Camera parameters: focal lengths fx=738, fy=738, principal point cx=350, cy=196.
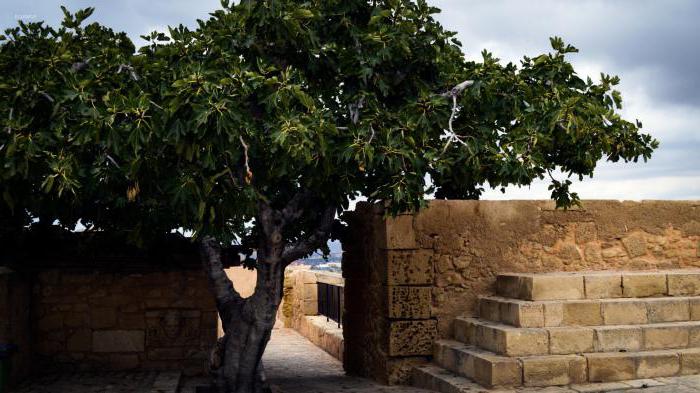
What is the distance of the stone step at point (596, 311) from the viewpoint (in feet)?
25.6

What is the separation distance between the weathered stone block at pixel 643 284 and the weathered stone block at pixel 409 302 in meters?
2.26

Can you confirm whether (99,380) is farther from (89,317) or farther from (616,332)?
(616,332)

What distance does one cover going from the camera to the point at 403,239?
894 cm

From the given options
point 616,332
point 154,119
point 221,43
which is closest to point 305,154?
point 154,119

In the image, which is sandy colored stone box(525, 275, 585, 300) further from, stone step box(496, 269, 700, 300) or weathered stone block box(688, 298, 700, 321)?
weathered stone block box(688, 298, 700, 321)

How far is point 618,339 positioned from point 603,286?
666 mm

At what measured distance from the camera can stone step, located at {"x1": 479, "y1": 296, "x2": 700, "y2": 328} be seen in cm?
781

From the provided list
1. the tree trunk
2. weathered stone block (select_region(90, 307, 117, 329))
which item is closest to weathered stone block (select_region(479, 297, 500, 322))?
the tree trunk

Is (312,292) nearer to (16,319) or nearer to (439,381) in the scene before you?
(16,319)

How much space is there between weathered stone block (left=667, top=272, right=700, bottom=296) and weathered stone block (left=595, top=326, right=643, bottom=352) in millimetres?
920

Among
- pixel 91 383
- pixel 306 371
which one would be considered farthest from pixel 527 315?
pixel 91 383

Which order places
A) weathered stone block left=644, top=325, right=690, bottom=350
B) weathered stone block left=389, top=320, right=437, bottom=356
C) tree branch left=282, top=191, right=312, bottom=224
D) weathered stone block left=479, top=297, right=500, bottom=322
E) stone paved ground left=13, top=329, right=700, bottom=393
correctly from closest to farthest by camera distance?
stone paved ground left=13, top=329, right=700, bottom=393, weathered stone block left=644, top=325, right=690, bottom=350, weathered stone block left=479, top=297, right=500, bottom=322, tree branch left=282, top=191, right=312, bottom=224, weathered stone block left=389, top=320, right=437, bottom=356

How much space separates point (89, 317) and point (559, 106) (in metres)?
6.82

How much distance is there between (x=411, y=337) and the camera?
29.2ft
